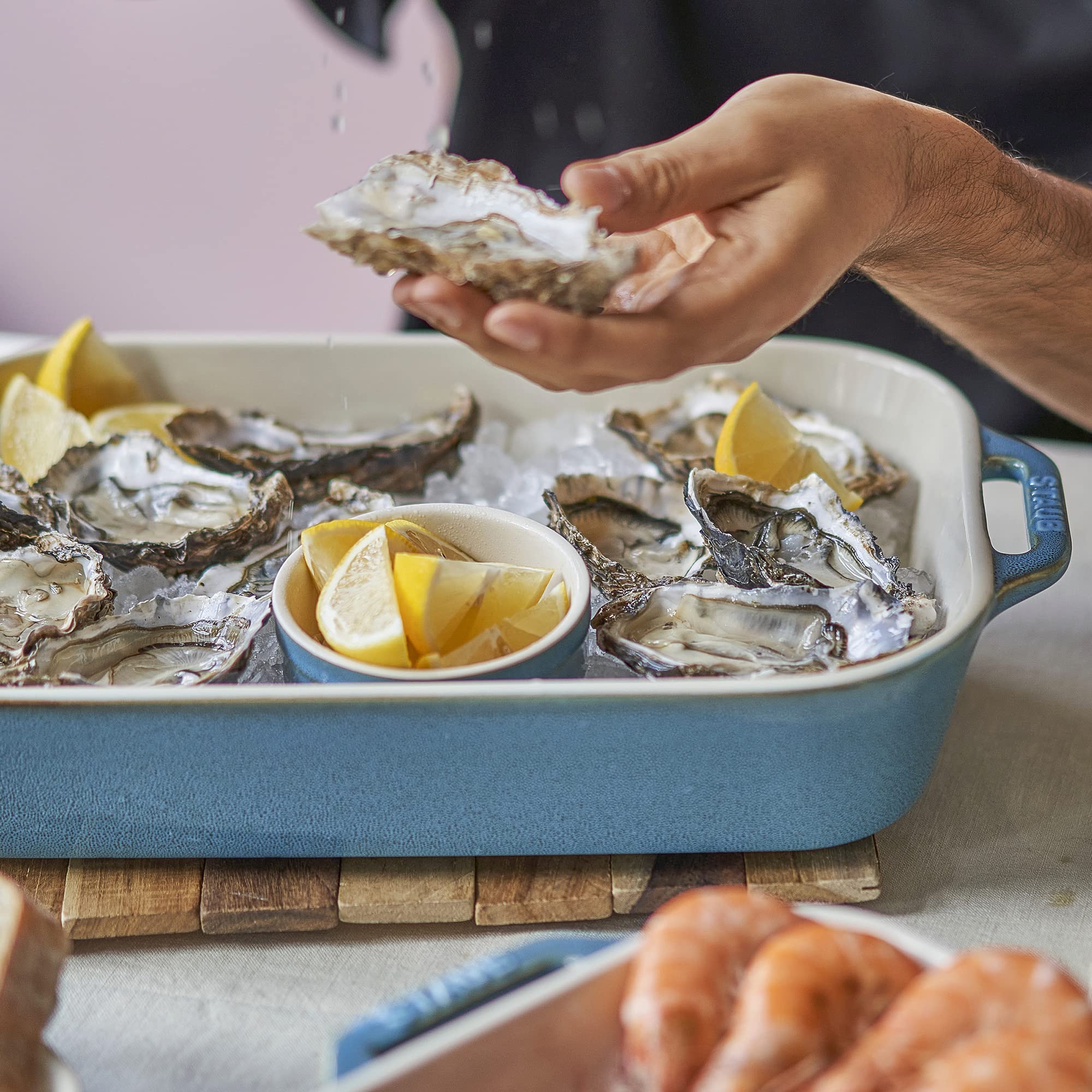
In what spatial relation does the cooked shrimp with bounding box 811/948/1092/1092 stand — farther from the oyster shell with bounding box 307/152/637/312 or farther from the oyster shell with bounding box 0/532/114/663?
the oyster shell with bounding box 0/532/114/663

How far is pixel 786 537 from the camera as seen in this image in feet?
3.57

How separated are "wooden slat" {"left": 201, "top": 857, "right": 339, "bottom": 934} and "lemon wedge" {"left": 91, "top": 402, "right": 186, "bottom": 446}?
0.65 metres

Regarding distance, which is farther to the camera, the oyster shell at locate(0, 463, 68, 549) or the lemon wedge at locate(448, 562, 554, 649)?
the oyster shell at locate(0, 463, 68, 549)

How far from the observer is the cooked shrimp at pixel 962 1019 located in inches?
17.6

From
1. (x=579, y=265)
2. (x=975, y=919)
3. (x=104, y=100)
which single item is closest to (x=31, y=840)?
(x=579, y=265)

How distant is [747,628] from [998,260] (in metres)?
0.59

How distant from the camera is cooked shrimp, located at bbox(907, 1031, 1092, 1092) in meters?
0.42

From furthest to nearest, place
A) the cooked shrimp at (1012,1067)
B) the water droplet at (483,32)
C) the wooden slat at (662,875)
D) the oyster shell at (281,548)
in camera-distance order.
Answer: the water droplet at (483,32), the oyster shell at (281,548), the wooden slat at (662,875), the cooked shrimp at (1012,1067)

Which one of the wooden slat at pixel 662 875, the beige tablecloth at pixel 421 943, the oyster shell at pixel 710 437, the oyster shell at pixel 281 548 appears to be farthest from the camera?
the oyster shell at pixel 710 437

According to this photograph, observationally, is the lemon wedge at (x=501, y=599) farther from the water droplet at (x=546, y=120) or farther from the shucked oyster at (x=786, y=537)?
the water droplet at (x=546, y=120)

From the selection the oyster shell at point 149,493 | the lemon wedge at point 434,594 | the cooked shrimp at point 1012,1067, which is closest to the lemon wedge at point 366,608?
the lemon wedge at point 434,594

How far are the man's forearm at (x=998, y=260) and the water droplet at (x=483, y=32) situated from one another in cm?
83

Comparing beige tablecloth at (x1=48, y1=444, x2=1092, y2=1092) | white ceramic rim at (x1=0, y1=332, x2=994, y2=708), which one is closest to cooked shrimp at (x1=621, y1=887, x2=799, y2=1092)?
white ceramic rim at (x1=0, y1=332, x2=994, y2=708)

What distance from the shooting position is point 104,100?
10.1 ft
